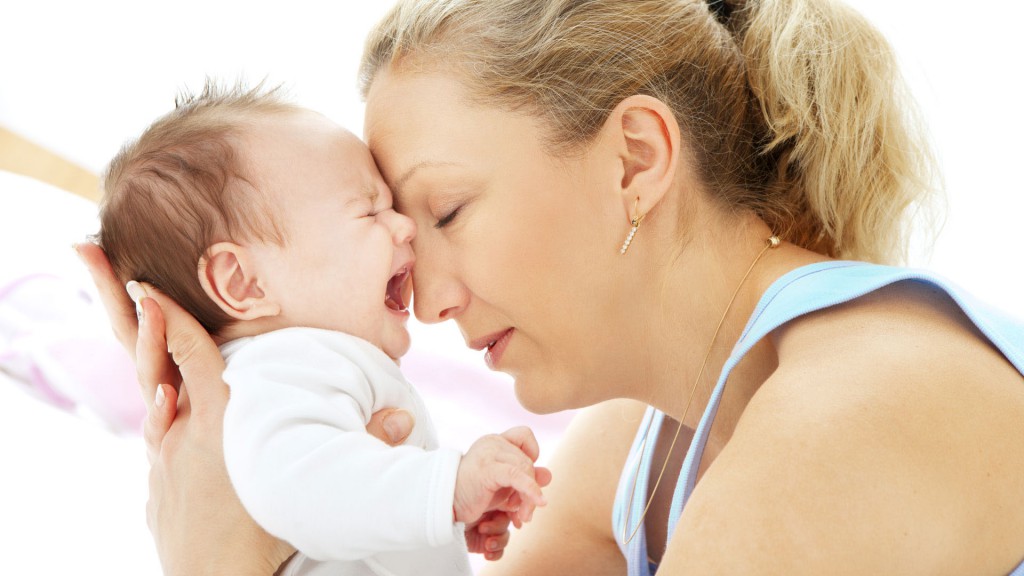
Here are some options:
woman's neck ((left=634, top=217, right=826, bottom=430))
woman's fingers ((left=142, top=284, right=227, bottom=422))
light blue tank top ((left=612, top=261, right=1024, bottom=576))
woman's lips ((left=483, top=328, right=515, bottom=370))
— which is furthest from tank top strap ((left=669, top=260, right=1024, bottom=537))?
woman's fingers ((left=142, top=284, right=227, bottom=422))

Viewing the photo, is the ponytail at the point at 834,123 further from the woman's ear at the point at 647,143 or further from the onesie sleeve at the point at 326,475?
the onesie sleeve at the point at 326,475

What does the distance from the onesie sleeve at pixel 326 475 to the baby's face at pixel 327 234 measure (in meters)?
0.18

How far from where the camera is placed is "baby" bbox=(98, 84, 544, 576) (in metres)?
1.09

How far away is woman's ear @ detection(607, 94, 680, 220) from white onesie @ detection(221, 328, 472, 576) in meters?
0.49

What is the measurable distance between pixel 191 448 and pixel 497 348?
0.47 m

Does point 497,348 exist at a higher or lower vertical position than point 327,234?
lower

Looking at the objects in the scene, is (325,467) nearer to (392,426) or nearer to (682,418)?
(392,426)

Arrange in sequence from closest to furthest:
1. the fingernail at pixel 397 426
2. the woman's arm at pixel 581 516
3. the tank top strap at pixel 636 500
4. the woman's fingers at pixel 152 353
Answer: the fingernail at pixel 397 426, the woman's fingers at pixel 152 353, the tank top strap at pixel 636 500, the woman's arm at pixel 581 516

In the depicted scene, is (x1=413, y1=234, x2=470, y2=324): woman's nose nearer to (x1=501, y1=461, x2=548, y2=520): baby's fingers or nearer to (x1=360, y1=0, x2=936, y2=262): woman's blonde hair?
(x1=360, y1=0, x2=936, y2=262): woman's blonde hair

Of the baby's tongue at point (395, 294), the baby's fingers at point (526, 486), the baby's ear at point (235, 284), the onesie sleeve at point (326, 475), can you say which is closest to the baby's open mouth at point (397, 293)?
the baby's tongue at point (395, 294)

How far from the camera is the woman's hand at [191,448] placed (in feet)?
4.23

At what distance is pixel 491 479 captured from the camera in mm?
1071

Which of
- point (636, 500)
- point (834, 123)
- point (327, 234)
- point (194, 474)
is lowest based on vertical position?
point (636, 500)

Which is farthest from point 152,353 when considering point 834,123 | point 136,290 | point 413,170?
point 834,123
